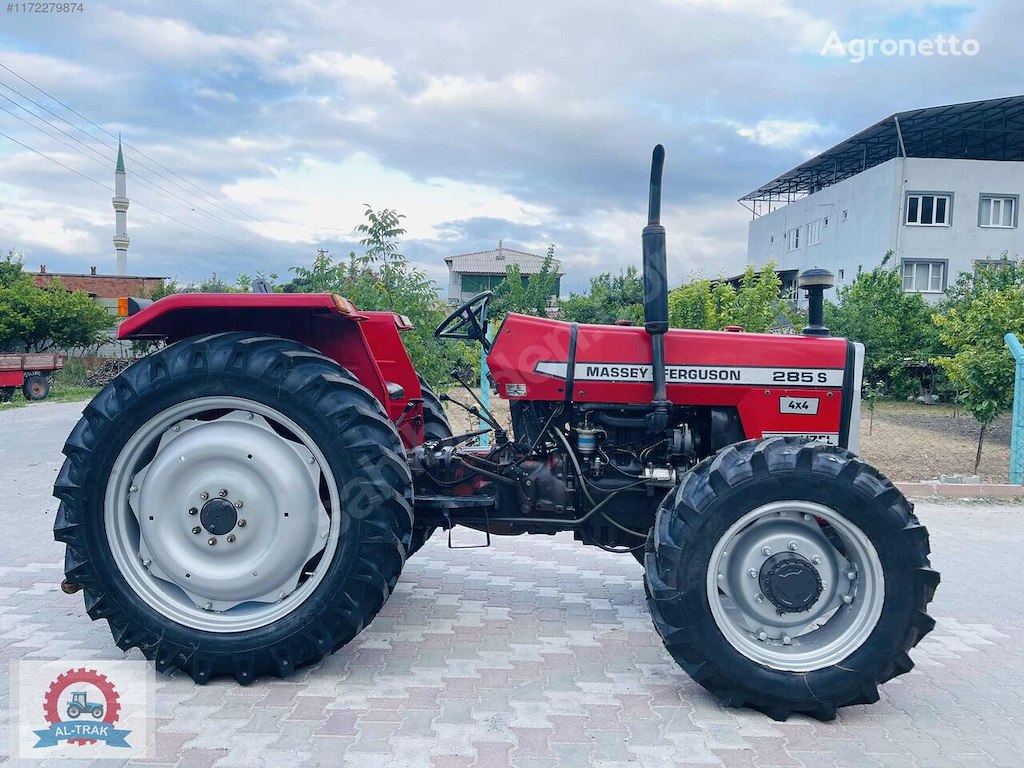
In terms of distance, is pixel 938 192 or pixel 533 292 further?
pixel 938 192

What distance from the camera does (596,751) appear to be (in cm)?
257

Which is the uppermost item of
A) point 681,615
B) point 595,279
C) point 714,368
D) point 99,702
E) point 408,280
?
point 595,279

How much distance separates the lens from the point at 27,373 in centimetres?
1736

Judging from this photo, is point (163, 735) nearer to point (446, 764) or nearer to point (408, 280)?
point (446, 764)

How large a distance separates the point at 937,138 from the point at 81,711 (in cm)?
3355

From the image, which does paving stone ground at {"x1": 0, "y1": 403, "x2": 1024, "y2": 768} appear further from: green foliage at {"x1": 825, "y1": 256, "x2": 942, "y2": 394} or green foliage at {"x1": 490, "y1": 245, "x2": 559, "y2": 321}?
green foliage at {"x1": 490, "y1": 245, "x2": 559, "y2": 321}

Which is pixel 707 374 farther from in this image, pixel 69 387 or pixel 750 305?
pixel 69 387

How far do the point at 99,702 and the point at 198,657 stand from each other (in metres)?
0.37

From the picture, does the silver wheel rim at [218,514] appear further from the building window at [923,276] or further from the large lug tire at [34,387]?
the building window at [923,276]

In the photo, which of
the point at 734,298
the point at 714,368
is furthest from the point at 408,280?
the point at 734,298

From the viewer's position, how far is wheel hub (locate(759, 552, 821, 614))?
9.65 ft

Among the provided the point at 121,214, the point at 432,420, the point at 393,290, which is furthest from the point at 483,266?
the point at 432,420

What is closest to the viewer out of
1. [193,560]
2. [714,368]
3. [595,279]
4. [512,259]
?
[193,560]

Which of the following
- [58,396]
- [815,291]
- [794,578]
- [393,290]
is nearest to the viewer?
[794,578]
